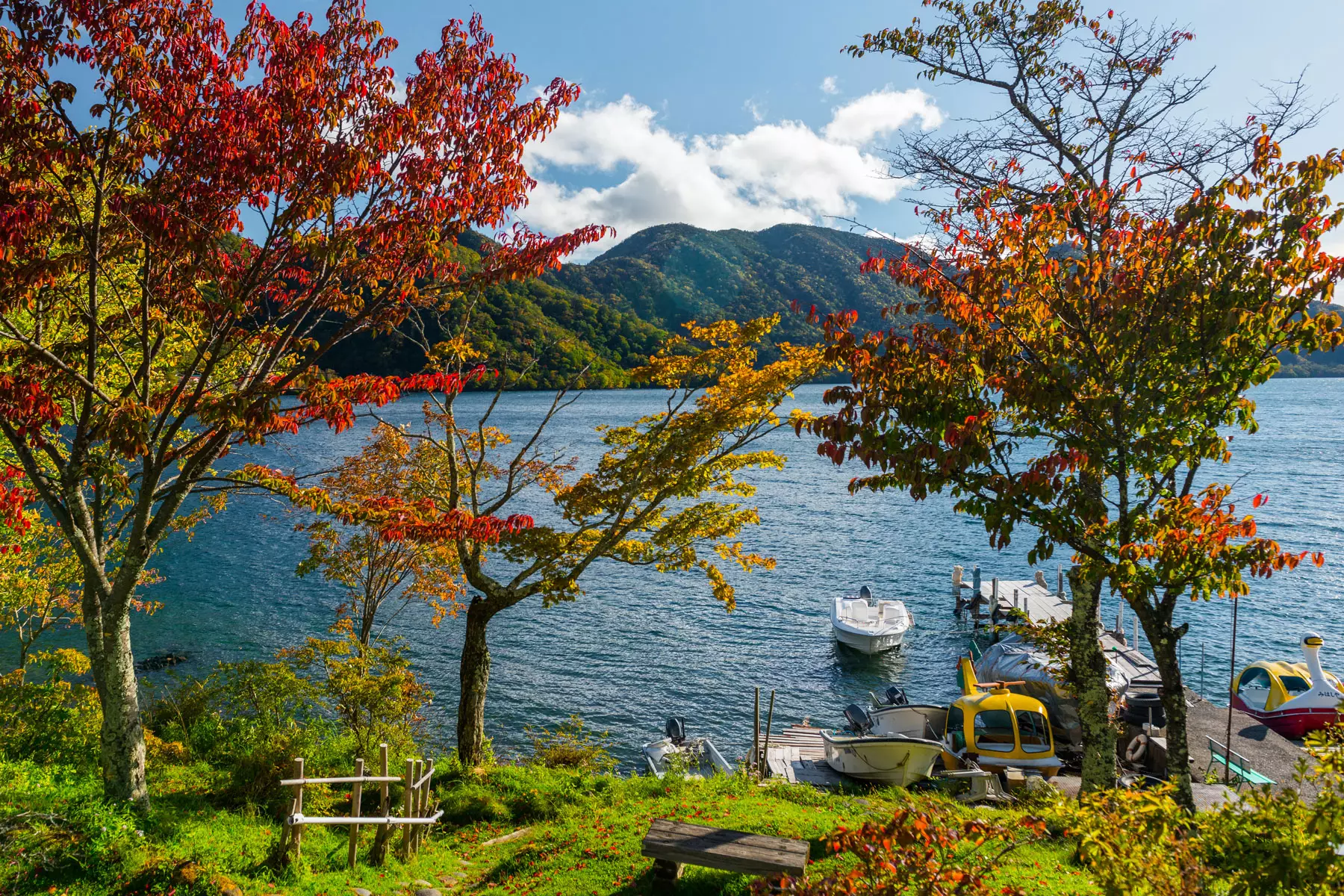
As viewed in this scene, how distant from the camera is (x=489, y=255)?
992 cm

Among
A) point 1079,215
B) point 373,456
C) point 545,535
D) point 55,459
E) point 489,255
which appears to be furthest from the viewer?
point 373,456

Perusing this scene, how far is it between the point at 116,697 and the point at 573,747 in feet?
39.0

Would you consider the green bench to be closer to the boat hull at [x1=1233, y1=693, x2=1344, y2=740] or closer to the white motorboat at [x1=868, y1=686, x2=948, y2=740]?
the boat hull at [x1=1233, y1=693, x2=1344, y2=740]

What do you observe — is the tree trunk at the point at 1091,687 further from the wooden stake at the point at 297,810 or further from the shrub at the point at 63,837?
the shrub at the point at 63,837

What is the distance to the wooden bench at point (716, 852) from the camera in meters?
7.64

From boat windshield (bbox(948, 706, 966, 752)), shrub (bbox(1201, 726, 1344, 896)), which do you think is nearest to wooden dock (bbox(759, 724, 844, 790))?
boat windshield (bbox(948, 706, 966, 752))

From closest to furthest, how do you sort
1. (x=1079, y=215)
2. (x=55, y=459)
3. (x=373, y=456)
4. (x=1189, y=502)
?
(x=1189, y=502) < (x=55, y=459) < (x=1079, y=215) < (x=373, y=456)

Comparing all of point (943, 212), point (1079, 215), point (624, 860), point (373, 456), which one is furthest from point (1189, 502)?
point (373, 456)

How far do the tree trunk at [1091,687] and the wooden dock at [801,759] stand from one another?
26.5 ft

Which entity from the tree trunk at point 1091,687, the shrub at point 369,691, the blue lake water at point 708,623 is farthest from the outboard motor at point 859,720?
the shrub at point 369,691

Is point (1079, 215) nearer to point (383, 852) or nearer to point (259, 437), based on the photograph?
point (259, 437)

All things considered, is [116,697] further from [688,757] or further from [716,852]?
[688,757]

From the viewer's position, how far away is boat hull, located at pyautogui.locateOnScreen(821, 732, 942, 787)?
1730cm

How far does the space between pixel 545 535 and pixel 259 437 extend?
7.65 meters
